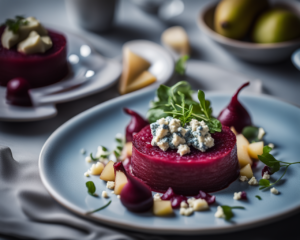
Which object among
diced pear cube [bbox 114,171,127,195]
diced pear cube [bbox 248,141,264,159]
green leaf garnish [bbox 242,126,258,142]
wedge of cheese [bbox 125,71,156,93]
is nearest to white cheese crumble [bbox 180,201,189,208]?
diced pear cube [bbox 114,171,127,195]

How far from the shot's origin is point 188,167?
2.32 m

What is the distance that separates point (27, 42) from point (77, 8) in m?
1.40

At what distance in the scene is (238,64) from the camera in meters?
4.34

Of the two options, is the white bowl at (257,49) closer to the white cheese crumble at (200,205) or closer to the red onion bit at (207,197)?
the red onion bit at (207,197)

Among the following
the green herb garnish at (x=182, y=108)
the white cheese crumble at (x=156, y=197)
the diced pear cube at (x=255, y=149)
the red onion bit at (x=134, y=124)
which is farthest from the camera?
the red onion bit at (x=134, y=124)

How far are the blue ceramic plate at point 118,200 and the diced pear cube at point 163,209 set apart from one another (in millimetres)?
37

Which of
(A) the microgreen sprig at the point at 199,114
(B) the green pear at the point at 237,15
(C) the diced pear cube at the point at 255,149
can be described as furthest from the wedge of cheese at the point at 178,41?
(C) the diced pear cube at the point at 255,149

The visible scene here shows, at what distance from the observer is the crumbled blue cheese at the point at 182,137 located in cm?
236

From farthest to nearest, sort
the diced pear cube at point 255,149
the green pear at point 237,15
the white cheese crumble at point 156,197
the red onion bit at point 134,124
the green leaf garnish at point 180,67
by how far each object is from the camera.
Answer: the green pear at point 237,15
the green leaf garnish at point 180,67
the red onion bit at point 134,124
the diced pear cube at point 255,149
the white cheese crumble at point 156,197

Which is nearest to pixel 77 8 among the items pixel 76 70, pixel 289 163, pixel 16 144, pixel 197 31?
pixel 76 70

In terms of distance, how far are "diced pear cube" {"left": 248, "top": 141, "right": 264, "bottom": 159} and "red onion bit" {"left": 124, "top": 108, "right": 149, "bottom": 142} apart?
84 cm

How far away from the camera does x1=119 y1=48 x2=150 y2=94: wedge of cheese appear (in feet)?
12.4

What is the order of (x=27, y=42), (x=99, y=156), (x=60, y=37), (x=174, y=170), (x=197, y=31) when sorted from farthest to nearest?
(x=197, y=31) < (x=60, y=37) < (x=27, y=42) < (x=99, y=156) < (x=174, y=170)

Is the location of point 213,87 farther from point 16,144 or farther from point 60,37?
point 16,144
